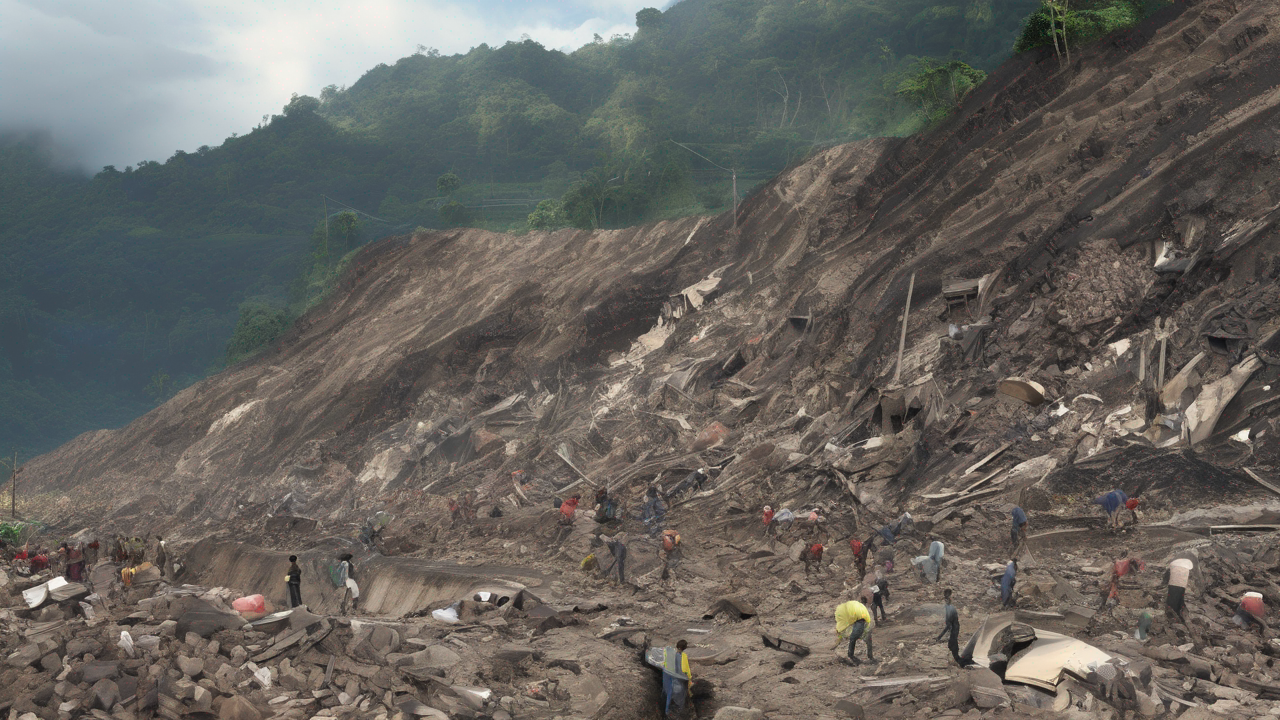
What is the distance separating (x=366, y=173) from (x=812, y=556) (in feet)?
268

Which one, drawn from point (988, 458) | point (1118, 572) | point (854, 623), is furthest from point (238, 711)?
point (988, 458)

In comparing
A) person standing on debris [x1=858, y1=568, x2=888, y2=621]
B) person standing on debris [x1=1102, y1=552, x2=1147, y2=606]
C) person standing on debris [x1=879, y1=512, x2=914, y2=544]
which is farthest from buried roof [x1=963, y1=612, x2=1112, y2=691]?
person standing on debris [x1=879, y1=512, x2=914, y2=544]

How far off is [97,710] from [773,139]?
190 ft

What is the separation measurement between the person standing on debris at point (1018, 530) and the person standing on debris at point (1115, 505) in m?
1.36

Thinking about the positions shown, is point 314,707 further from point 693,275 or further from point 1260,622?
point 693,275

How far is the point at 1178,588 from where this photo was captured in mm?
10805

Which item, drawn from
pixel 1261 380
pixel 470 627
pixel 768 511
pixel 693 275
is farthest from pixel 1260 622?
pixel 693 275

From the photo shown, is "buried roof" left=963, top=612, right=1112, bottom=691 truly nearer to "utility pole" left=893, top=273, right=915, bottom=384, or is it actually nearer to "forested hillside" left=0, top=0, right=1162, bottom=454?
"utility pole" left=893, top=273, right=915, bottom=384

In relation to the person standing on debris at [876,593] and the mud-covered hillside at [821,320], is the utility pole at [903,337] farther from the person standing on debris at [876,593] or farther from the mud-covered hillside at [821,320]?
the person standing on debris at [876,593]

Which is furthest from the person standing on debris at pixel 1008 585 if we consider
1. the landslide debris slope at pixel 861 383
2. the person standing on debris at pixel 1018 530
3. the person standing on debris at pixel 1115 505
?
the person standing on debris at pixel 1115 505

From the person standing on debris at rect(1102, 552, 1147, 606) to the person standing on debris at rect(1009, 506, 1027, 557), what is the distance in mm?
1911

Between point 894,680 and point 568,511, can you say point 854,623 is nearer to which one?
point 894,680

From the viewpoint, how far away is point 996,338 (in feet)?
66.6

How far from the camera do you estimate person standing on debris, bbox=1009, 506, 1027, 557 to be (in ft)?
46.9
